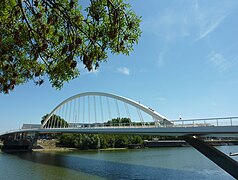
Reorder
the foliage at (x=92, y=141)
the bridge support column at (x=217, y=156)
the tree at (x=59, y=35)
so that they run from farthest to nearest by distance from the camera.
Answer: the foliage at (x=92, y=141), the bridge support column at (x=217, y=156), the tree at (x=59, y=35)

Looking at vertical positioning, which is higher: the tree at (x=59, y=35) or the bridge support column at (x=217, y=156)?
the tree at (x=59, y=35)

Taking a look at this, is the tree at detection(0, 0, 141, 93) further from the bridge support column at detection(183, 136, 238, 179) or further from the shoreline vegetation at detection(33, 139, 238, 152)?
the shoreline vegetation at detection(33, 139, 238, 152)

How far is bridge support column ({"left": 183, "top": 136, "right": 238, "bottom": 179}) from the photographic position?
1777cm

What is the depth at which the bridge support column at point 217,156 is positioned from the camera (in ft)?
58.3

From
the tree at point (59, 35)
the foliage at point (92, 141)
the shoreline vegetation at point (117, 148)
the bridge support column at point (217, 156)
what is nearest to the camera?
the tree at point (59, 35)

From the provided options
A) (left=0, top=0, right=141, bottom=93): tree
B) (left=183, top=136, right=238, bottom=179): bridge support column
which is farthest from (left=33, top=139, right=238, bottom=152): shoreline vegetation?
(left=0, top=0, right=141, bottom=93): tree

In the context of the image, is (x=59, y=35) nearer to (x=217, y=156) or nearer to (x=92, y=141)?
(x=217, y=156)

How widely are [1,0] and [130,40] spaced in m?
2.31

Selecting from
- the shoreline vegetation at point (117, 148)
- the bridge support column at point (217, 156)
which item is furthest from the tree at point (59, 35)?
the shoreline vegetation at point (117, 148)

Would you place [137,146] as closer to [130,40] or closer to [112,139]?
[112,139]

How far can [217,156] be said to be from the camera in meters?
19.0

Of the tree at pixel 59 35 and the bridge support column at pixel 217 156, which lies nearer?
the tree at pixel 59 35

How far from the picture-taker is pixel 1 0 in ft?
14.6

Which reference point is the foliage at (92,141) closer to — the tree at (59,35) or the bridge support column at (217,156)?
the bridge support column at (217,156)
